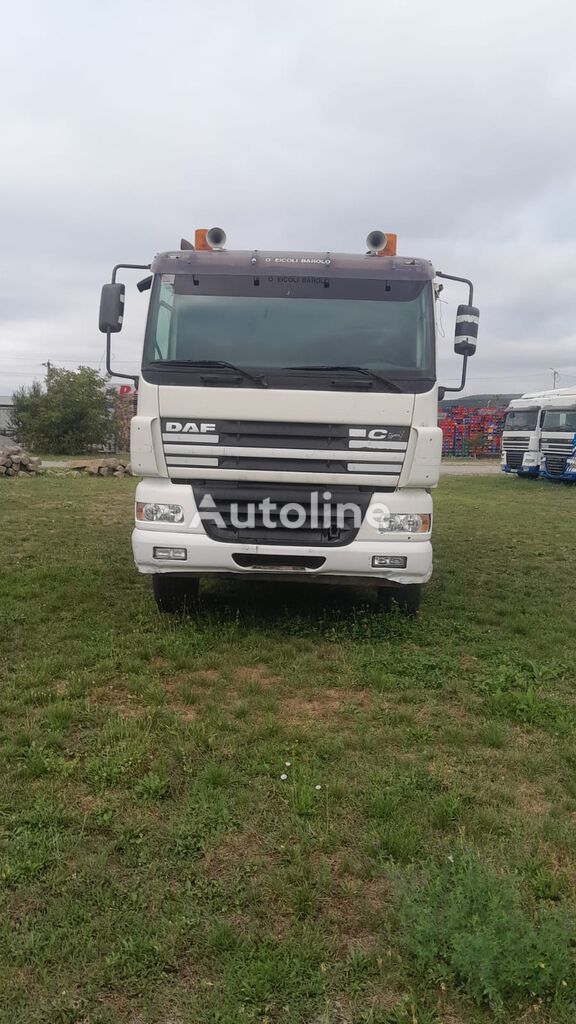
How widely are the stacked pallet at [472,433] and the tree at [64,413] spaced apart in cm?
1974

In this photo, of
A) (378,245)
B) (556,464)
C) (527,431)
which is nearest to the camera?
(378,245)

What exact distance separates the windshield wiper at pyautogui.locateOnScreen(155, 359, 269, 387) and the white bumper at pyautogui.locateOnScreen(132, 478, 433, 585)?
0.85 metres

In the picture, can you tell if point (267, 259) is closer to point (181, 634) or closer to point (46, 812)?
point (181, 634)

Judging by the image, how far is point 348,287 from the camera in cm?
504

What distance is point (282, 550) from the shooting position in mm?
4820

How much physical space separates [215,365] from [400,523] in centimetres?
173

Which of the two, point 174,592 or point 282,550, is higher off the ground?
point 282,550

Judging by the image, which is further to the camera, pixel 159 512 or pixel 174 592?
pixel 174 592

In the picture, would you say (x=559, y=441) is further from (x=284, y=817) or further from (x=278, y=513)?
(x=284, y=817)

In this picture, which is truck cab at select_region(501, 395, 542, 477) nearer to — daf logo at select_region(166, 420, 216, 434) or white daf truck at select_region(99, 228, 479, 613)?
white daf truck at select_region(99, 228, 479, 613)

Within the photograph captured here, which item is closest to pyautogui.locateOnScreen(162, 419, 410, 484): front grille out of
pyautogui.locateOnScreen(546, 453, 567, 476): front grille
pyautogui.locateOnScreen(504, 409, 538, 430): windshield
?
pyautogui.locateOnScreen(546, 453, 567, 476): front grille

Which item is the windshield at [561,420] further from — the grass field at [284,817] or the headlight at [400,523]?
the headlight at [400,523]

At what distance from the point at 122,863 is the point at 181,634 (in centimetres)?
246

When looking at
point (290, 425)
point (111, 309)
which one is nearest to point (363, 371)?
point (290, 425)
